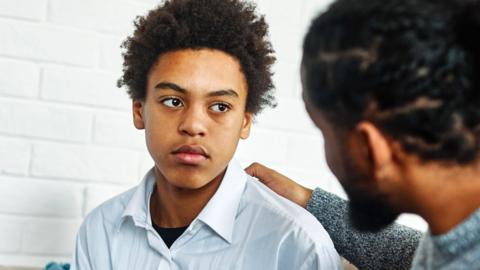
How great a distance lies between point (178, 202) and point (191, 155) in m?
0.15

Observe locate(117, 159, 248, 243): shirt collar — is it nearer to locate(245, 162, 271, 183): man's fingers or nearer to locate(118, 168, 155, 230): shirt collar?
locate(118, 168, 155, 230): shirt collar

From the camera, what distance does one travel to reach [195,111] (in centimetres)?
107

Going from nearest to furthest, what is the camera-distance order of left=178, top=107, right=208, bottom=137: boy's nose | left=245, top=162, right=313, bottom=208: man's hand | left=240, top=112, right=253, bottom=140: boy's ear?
left=178, top=107, right=208, bottom=137: boy's nose < left=240, top=112, right=253, bottom=140: boy's ear < left=245, top=162, right=313, bottom=208: man's hand

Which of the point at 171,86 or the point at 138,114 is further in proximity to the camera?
the point at 138,114

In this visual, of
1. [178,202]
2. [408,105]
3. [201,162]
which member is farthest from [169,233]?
[408,105]

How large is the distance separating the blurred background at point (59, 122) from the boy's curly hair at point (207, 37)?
17cm

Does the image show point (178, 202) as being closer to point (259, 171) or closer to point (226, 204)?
point (226, 204)

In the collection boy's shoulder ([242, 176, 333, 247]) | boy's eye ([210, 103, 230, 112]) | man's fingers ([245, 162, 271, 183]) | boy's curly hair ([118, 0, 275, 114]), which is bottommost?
boy's shoulder ([242, 176, 333, 247])

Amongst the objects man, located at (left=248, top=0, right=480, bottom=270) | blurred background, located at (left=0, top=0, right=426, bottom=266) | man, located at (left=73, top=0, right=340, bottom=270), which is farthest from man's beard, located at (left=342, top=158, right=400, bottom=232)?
blurred background, located at (left=0, top=0, right=426, bottom=266)

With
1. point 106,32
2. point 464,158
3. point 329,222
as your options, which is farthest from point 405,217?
point 464,158

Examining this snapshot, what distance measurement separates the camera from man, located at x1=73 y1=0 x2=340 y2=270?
107 cm

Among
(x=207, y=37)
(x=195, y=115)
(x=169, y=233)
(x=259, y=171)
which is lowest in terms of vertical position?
(x=169, y=233)

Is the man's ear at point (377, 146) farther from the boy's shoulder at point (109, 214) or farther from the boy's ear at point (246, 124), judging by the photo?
the boy's shoulder at point (109, 214)

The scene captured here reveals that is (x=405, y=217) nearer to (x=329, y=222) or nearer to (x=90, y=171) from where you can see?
(x=329, y=222)
